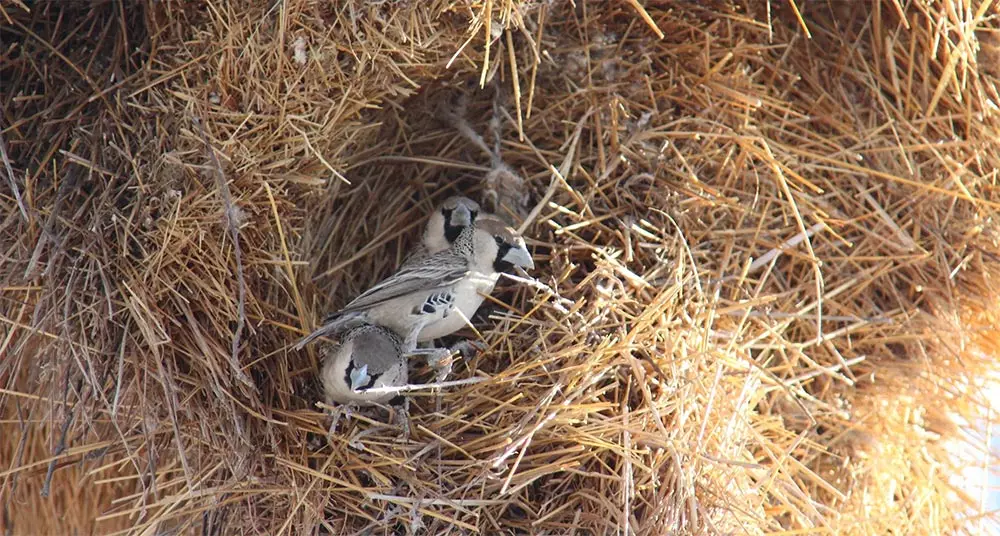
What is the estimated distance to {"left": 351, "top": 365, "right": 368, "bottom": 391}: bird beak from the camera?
7.36 ft

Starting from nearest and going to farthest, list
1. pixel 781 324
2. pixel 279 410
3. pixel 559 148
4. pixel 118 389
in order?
1. pixel 118 389
2. pixel 279 410
3. pixel 781 324
4. pixel 559 148

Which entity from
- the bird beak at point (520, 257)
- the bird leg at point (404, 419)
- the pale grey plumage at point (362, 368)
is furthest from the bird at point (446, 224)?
the bird leg at point (404, 419)

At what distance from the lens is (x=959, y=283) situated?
2.64 meters

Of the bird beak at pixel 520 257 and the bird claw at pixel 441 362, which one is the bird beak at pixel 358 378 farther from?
the bird beak at pixel 520 257

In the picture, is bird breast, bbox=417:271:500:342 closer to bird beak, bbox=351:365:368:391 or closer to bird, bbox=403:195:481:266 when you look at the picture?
bird, bbox=403:195:481:266

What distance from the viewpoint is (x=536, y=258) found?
2582mm

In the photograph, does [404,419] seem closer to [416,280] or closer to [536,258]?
[416,280]

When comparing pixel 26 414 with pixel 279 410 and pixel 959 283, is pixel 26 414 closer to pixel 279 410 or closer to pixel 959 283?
pixel 279 410

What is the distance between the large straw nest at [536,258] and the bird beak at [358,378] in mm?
136

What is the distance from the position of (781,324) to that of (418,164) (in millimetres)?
1077

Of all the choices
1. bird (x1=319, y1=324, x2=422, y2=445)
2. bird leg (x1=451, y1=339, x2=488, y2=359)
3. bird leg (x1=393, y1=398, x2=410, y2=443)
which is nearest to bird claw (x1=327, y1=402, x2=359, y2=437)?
bird (x1=319, y1=324, x2=422, y2=445)

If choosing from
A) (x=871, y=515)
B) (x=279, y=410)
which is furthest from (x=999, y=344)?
(x=279, y=410)

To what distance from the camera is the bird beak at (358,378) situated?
7.36 ft

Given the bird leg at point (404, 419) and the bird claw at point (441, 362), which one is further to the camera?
the bird claw at point (441, 362)
